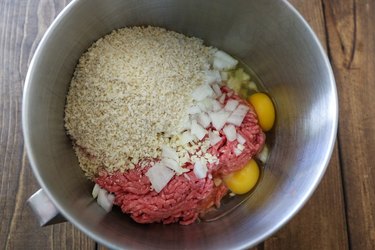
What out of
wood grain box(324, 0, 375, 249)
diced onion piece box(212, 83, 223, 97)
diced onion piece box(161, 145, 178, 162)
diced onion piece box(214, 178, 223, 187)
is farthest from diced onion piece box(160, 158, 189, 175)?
wood grain box(324, 0, 375, 249)

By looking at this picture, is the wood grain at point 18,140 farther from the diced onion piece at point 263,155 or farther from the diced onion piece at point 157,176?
the diced onion piece at point 263,155

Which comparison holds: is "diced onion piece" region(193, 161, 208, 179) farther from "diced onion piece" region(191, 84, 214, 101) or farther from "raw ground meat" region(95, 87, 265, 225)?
"diced onion piece" region(191, 84, 214, 101)

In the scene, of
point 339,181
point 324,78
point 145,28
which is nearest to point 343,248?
point 339,181

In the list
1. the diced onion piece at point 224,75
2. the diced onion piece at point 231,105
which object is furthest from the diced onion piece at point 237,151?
the diced onion piece at point 224,75

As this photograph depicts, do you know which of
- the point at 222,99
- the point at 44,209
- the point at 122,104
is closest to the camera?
the point at 44,209

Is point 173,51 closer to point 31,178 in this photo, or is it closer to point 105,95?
point 105,95

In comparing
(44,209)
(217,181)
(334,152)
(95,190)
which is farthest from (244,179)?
(44,209)

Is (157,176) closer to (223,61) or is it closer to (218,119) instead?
(218,119)
